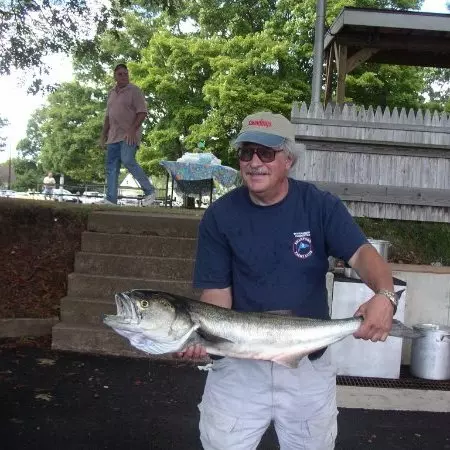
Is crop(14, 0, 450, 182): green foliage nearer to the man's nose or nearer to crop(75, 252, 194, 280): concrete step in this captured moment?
crop(75, 252, 194, 280): concrete step

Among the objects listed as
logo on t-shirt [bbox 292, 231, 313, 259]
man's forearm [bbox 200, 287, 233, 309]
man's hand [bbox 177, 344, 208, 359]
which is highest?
logo on t-shirt [bbox 292, 231, 313, 259]

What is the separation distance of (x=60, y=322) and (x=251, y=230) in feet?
15.0

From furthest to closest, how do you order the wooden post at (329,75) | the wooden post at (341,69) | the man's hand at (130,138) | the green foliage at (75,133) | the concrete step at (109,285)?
the green foliage at (75,133) → the wooden post at (329,75) → the wooden post at (341,69) → the man's hand at (130,138) → the concrete step at (109,285)

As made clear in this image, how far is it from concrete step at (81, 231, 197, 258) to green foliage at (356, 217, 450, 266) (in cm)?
239

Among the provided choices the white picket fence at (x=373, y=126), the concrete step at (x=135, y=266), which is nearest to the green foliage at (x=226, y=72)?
the white picket fence at (x=373, y=126)

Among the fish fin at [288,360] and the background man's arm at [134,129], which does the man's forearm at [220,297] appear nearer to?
the fish fin at [288,360]

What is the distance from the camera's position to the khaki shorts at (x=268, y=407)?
2764 mm

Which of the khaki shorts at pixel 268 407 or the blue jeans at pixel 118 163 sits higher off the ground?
the blue jeans at pixel 118 163

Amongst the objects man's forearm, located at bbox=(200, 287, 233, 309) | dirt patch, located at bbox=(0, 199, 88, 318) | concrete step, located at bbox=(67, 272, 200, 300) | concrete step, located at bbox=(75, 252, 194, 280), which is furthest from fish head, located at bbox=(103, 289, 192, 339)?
dirt patch, located at bbox=(0, 199, 88, 318)

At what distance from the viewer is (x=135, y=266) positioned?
290 inches

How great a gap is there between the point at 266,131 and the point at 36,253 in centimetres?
585

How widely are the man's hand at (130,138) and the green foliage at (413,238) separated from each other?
12.9ft

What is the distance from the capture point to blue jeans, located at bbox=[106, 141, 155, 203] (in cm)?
1009

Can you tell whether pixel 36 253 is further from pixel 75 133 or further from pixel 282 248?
pixel 75 133
